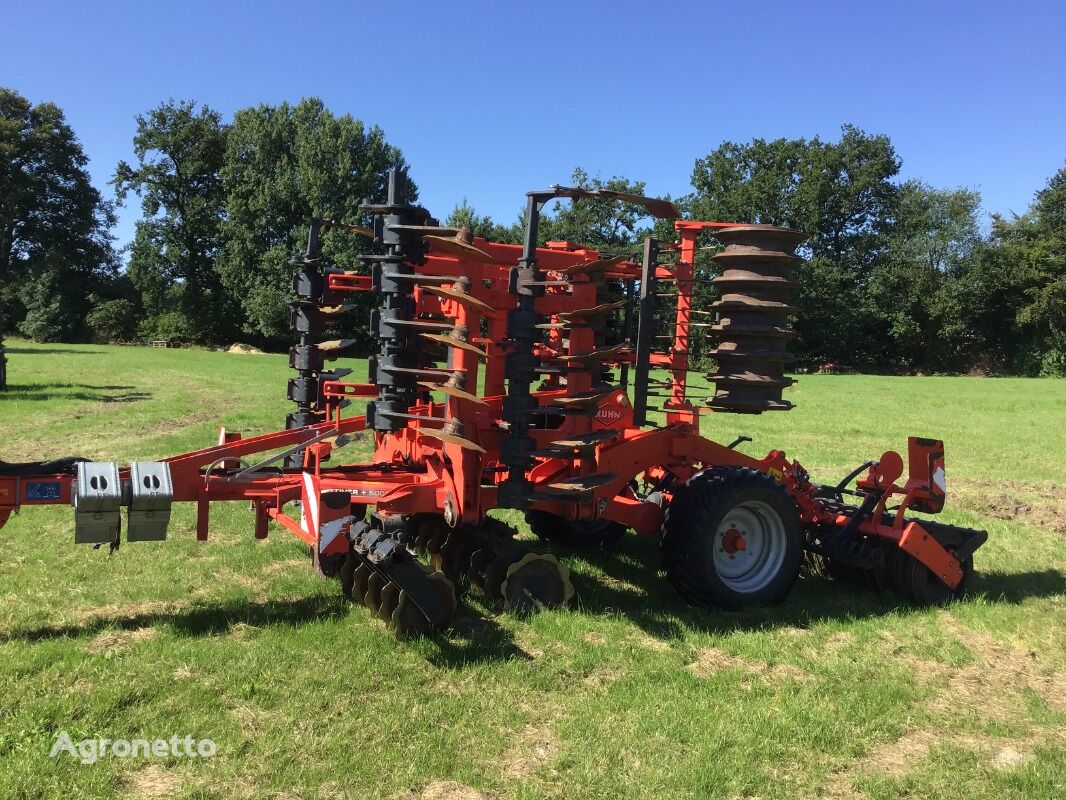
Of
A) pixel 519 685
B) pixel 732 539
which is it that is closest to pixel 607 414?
pixel 732 539

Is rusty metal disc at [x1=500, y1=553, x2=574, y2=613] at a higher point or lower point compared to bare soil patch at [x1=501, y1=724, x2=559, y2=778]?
higher

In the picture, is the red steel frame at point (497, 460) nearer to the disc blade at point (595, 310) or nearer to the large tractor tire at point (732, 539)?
the disc blade at point (595, 310)

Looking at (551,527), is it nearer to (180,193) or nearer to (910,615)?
(910,615)

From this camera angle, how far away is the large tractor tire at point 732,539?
18.1 ft

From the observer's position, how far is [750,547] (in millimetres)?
6023

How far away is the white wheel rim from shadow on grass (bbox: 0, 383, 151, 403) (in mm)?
16238

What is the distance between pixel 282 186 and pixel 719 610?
4973cm

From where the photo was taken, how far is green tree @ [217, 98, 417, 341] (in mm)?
48625

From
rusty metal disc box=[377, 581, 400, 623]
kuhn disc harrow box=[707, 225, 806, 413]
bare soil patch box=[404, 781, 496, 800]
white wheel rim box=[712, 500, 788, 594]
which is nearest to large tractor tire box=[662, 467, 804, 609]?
white wheel rim box=[712, 500, 788, 594]

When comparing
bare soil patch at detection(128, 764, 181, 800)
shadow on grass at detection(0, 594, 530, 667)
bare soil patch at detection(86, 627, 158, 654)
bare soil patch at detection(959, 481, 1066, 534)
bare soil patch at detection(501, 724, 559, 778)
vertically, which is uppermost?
bare soil patch at detection(959, 481, 1066, 534)

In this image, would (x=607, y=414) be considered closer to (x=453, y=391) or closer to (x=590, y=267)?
(x=590, y=267)

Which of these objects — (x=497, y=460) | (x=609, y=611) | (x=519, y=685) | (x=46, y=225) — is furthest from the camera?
(x=46, y=225)

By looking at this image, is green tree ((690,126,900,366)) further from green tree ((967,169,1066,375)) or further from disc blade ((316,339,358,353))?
disc blade ((316,339,358,353))

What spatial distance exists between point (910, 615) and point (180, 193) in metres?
62.6
